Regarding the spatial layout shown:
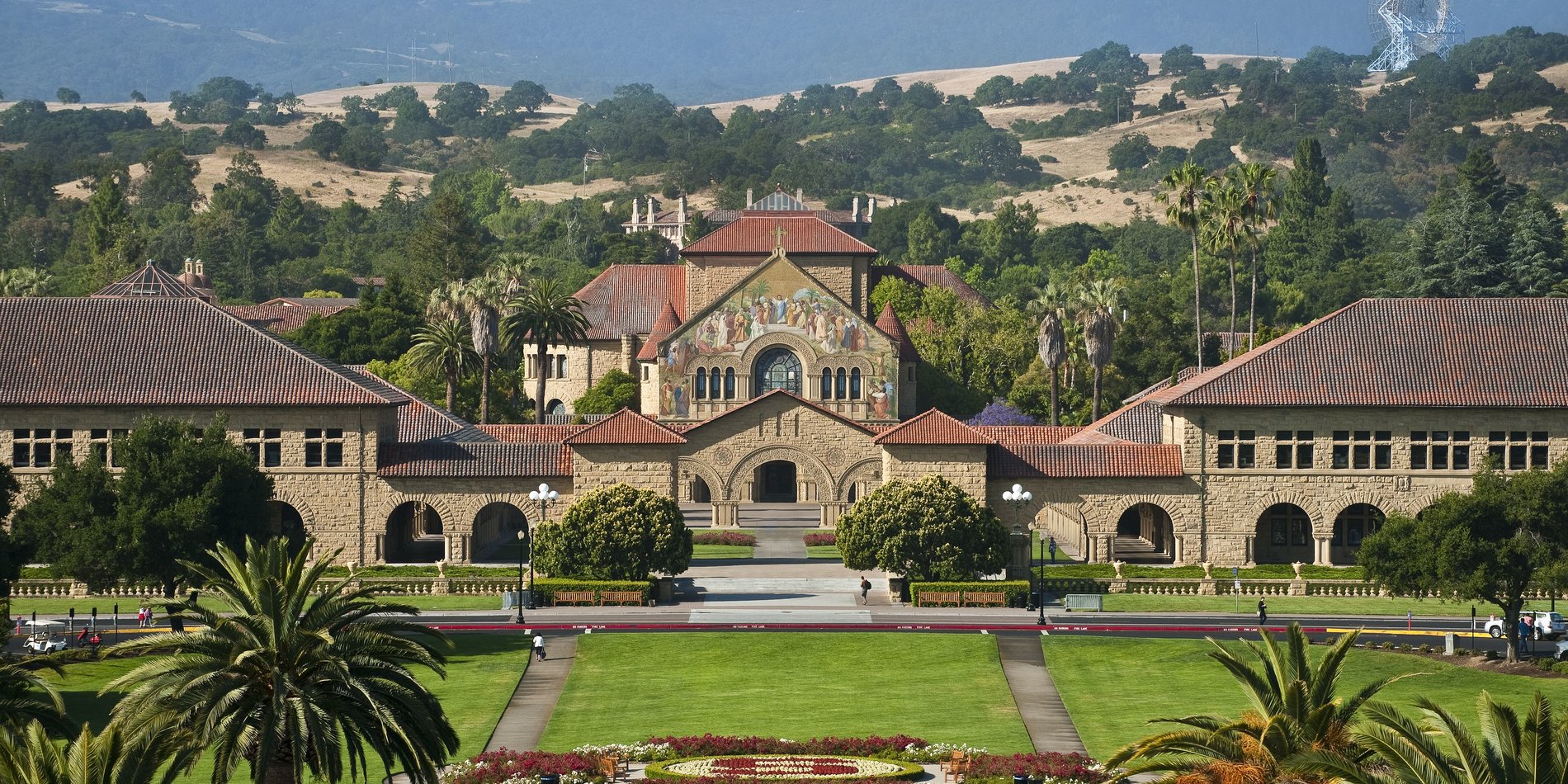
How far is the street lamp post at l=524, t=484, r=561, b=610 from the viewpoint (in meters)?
76.1

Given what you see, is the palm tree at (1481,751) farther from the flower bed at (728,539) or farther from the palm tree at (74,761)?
the flower bed at (728,539)

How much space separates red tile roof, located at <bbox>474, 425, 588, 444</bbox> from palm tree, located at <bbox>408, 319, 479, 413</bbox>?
590 inches

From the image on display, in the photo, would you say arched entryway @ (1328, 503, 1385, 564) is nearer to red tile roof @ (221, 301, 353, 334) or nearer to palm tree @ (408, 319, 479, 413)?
palm tree @ (408, 319, 479, 413)

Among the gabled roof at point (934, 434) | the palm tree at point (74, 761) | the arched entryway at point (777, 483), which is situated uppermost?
the gabled roof at point (934, 434)

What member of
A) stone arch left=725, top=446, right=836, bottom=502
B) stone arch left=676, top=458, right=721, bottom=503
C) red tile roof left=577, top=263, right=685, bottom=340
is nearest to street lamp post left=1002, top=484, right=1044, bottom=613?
stone arch left=725, top=446, right=836, bottom=502

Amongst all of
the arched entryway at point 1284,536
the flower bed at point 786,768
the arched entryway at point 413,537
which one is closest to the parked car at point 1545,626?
the arched entryway at point 1284,536

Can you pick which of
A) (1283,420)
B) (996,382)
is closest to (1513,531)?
(1283,420)

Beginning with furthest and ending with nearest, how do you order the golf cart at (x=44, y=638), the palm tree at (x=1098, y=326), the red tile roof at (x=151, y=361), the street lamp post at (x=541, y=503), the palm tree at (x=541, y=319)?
the palm tree at (x=1098, y=326)
the palm tree at (x=541, y=319)
the red tile roof at (x=151, y=361)
the street lamp post at (x=541, y=503)
the golf cart at (x=44, y=638)

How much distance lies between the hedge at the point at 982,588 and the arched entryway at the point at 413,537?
20.3 meters

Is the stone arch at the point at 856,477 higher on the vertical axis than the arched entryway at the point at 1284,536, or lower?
higher

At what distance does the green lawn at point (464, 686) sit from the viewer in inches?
2132

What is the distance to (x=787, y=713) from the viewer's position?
56812mm

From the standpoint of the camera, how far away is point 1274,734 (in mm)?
39500

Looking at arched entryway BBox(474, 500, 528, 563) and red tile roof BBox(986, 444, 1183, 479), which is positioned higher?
red tile roof BBox(986, 444, 1183, 479)
